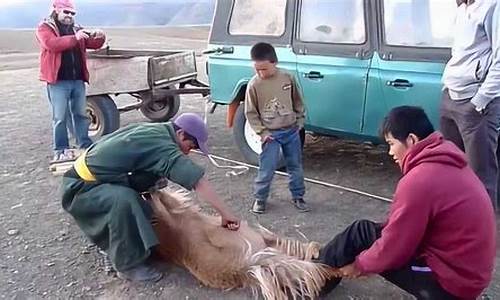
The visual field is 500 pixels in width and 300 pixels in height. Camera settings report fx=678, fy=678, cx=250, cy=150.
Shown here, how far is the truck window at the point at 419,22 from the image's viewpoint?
17.9 ft

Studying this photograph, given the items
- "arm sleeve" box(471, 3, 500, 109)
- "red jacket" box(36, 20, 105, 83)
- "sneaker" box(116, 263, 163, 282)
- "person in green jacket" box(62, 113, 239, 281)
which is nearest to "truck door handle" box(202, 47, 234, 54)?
"red jacket" box(36, 20, 105, 83)

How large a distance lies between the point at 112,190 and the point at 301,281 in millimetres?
1287

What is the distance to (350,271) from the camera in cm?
358

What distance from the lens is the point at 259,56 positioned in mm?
5301

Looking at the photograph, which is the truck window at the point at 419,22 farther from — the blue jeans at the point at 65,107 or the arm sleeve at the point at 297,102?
the blue jeans at the point at 65,107

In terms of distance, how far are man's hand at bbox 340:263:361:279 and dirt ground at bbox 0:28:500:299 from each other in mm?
410

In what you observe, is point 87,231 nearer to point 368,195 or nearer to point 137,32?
point 368,195

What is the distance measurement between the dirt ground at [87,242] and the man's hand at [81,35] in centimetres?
138

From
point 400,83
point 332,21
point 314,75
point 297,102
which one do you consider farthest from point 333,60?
point 297,102

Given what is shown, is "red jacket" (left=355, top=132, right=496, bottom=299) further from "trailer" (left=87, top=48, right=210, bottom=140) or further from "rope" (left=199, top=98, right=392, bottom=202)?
"trailer" (left=87, top=48, right=210, bottom=140)

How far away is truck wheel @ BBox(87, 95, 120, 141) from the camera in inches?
315

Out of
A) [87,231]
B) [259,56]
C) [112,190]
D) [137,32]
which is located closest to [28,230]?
[87,231]

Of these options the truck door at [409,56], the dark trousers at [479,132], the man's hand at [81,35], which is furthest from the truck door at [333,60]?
the man's hand at [81,35]

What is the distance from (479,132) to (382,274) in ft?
5.20
